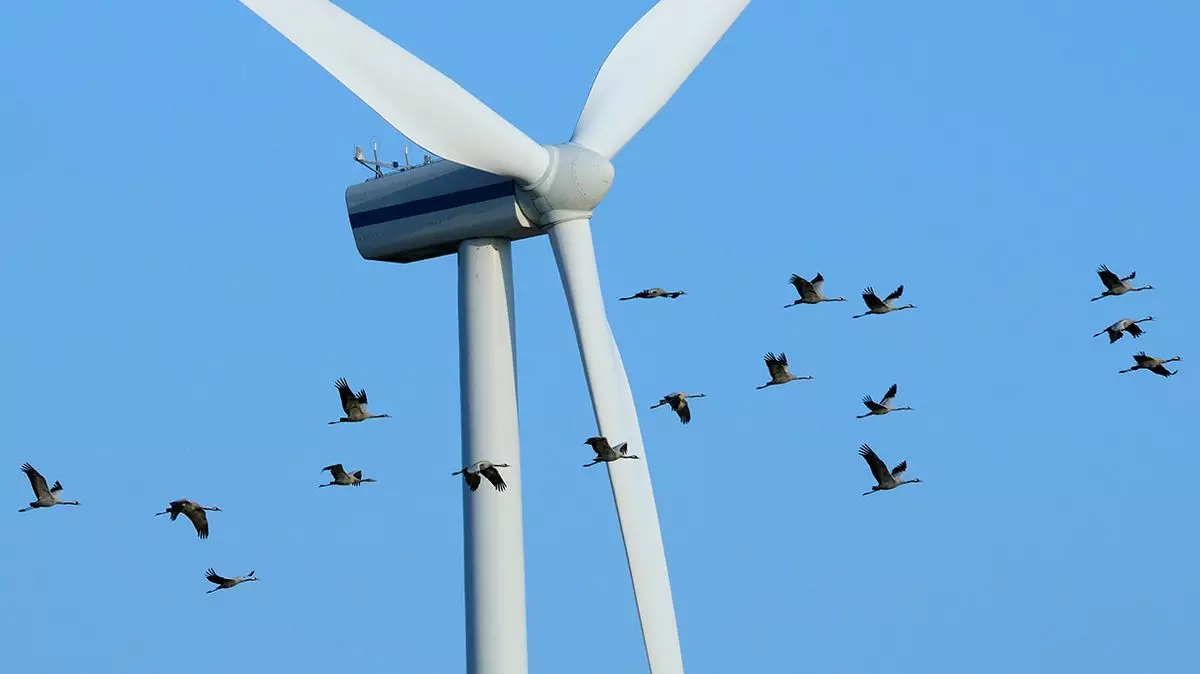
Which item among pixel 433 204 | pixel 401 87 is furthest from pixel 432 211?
pixel 401 87

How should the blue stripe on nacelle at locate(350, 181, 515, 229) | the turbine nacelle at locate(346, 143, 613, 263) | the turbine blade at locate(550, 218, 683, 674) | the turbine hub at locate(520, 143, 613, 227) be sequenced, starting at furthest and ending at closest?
the blue stripe on nacelle at locate(350, 181, 515, 229) → the turbine nacelle at locate(346, 143, 613, 263) → the turbine hub at locate(520, 143, 613, 227) → the turbine blade at locate(550, 218, 683, 674)

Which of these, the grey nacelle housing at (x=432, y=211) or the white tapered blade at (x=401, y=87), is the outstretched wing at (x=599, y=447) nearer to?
the grey nacelle housing at (x=432, y=211)

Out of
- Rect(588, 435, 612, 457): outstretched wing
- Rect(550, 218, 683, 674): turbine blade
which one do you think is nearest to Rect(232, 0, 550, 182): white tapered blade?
Rect(550, 218, 683, 674): turbine blade

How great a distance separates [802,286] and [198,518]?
12.5 meters

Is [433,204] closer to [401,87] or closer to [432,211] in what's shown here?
[432,211]

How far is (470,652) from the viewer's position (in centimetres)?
6069

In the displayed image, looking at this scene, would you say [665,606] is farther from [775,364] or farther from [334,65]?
[334,65]

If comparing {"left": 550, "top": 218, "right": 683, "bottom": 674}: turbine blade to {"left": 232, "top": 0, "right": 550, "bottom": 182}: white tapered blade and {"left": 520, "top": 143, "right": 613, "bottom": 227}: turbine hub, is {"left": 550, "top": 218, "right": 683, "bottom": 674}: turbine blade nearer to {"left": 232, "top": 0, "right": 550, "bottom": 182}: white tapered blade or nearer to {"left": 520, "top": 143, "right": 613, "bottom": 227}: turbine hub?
{"left": 520, "top": 143, "right": 613, "bottom": 227}: turbine hub

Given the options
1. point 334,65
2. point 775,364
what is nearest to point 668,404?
point 775,364

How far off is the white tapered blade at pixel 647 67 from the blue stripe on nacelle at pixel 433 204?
2033 mm

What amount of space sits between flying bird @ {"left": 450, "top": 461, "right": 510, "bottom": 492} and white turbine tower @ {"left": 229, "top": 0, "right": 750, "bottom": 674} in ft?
0.66

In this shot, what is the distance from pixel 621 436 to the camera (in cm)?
6069

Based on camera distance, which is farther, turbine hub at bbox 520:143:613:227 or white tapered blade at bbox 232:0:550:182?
turbine hub at bbox 520:143:613:227

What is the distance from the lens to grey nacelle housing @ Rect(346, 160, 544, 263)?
199 ft
